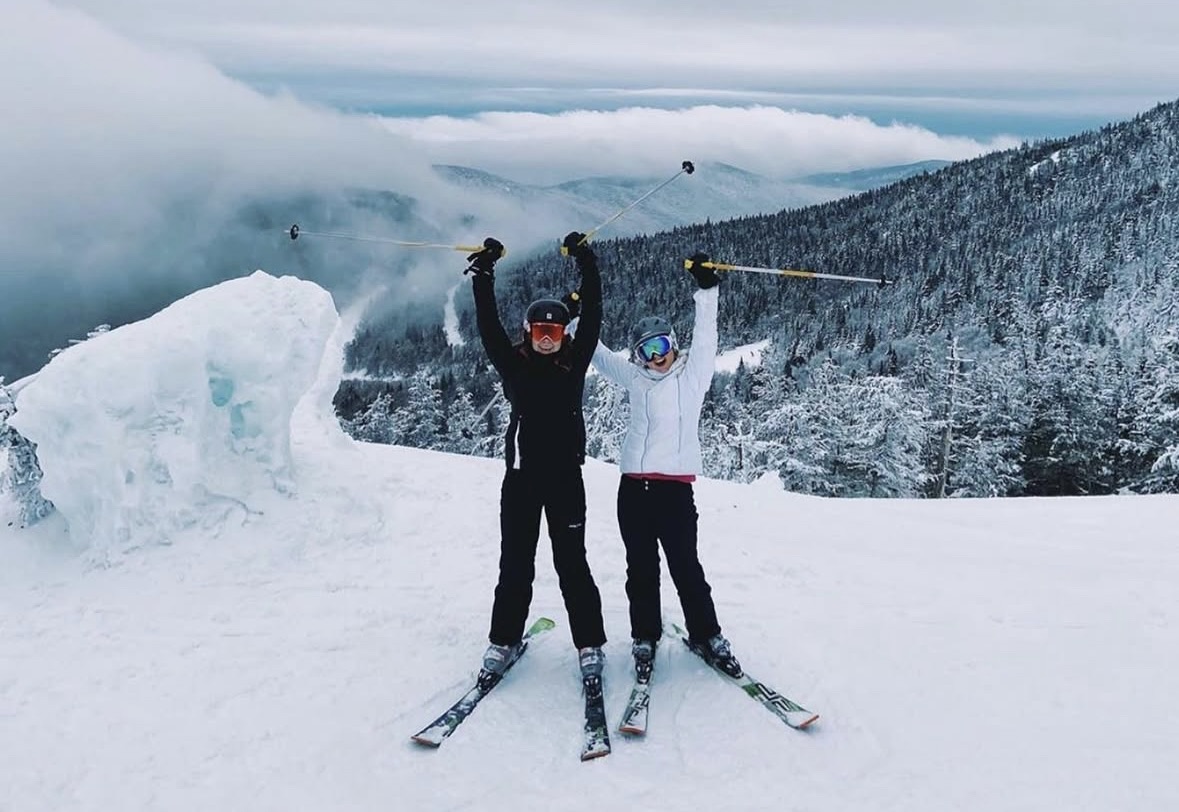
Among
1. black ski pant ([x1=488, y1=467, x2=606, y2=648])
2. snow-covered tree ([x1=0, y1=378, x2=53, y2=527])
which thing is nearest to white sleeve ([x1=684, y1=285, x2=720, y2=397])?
black ski pant ([x1=488, y1=467, x2=606, y2=648])

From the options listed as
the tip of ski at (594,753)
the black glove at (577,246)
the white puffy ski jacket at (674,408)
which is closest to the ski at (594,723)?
the tip of ski at (594,753)

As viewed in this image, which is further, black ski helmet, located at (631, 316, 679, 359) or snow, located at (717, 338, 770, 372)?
snow, located at (717, 338, 770, 372)

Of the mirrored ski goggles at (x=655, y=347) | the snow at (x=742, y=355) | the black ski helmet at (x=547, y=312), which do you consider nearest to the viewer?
the black ski helmet at (x=547, y=312)

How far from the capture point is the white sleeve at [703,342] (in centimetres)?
514

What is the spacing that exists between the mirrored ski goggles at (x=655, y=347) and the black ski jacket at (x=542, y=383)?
35 centimetres

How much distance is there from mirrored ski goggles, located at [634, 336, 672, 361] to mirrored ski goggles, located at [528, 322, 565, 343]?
2.02ft

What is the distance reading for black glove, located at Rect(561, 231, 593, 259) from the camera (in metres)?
5.21

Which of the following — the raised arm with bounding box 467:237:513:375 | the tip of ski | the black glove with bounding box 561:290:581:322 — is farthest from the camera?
the black glove with bounding box 561:290:581:322

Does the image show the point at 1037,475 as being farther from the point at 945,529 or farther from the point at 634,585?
the point at 634,585

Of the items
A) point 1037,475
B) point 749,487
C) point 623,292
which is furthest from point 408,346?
point 749,487

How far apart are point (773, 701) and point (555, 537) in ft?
5.79

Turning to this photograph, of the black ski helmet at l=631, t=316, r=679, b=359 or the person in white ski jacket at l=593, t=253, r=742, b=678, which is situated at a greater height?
the black ski helmet at l=631, t=316, r=679, b=359

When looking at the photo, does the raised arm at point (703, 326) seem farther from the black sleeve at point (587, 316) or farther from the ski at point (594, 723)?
the ski at point (594, 723)

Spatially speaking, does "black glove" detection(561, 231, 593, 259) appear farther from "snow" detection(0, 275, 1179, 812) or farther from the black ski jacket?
"snow" detection(0, 275, 1179, 812)
